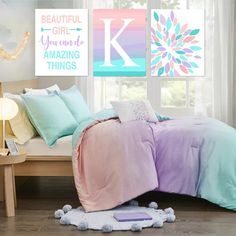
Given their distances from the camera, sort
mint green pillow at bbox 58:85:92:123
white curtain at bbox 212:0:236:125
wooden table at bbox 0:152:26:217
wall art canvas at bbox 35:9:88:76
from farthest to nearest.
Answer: wall art canvas at bbox 35:9:88:76 < white curtain at bbox 212:0:236:125 < mint green pillow at bbox 58:85:92:123 < wooden table at bbox 0:152:26:217

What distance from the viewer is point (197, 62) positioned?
20.8ft

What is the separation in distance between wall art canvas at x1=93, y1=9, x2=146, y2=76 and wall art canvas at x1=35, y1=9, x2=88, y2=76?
0.53ft

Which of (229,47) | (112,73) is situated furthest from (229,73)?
(112,73)

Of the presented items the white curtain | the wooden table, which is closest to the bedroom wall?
the wooden table

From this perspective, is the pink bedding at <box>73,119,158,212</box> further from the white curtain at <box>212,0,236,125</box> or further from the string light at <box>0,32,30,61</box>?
the white curtain at <box>212,0,236,125</box>

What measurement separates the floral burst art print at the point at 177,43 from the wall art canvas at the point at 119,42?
0.15m

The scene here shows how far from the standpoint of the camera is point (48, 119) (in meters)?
4.04

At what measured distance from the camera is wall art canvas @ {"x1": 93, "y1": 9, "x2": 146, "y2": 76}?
20.7 ft

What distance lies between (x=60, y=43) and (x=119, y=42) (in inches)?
28.6

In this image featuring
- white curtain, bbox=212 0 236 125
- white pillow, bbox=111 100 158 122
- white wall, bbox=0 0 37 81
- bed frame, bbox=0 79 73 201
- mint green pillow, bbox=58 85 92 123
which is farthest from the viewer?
white curtain, bbox=212 0 236 125

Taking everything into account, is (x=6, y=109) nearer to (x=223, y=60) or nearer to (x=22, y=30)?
(x=22, y=30)

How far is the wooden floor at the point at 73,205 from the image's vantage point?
3.11 meters

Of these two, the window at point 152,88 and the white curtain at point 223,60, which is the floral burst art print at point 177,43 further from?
the white curtain at point 223,60

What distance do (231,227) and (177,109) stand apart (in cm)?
317
